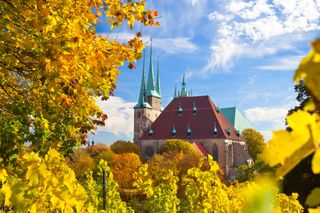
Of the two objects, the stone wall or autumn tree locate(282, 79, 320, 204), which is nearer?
autumn tree locate(282, 79, 320, 204)

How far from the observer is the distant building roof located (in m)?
73.1

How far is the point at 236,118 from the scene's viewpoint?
74.0 metres

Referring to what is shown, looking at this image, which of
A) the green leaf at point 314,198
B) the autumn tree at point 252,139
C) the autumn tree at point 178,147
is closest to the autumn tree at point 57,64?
the green leaf at point 314,198

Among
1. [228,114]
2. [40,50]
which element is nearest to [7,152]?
[40,50]

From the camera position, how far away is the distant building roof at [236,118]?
2879 inches

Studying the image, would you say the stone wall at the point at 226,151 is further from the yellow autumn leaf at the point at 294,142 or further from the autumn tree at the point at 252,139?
the yellow autumn leaf at the point at 294,142

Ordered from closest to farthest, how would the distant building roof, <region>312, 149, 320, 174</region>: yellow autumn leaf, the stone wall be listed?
1. <region>312, 149, 320, 174</region>: yellow autumn leaf
2. the stone wall
3. the distant building roof

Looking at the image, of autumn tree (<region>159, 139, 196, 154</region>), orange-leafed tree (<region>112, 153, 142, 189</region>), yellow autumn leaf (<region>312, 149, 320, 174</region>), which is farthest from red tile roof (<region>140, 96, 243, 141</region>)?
yellow autumn leaf (<region>312, 149, 320, 174</region>)

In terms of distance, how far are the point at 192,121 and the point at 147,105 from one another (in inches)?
788

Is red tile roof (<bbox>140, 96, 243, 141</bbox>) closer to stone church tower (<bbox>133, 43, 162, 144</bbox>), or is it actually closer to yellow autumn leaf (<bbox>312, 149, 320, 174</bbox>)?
stone church tower (<bbox>133, 43, 162, 144</bbox>)

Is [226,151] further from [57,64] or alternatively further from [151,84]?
[57,64]

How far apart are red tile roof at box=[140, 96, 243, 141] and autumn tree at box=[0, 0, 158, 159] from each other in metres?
58.0

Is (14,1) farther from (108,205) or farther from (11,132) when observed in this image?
(108,205)

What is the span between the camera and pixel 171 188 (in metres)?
11.9
